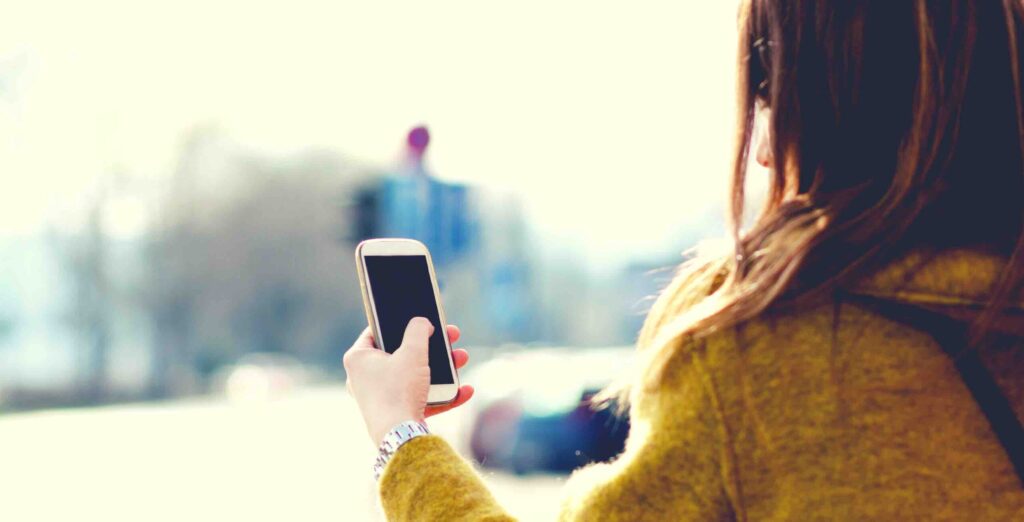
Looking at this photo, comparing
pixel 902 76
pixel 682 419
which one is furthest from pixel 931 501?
pixel 902 76

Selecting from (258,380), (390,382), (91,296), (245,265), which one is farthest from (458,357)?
(245,265)

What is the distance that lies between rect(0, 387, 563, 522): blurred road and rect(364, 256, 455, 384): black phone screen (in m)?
0.51

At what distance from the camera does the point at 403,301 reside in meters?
1.96

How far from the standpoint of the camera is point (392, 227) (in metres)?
6.86

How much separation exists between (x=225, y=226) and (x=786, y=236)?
49302 millimetres

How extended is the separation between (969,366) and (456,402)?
86cm

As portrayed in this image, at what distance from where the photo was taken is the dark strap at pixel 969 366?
1.27 meters

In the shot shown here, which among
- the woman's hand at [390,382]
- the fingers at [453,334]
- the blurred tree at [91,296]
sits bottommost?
the blurred tree at [91,296]

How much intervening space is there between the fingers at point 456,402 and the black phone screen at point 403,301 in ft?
0.08

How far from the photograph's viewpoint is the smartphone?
6.16ft

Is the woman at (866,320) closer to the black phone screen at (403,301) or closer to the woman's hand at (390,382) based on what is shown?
the woman's hand at (390,382)

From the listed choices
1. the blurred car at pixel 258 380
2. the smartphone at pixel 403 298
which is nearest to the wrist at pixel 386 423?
the smartphone at pixel 403 298

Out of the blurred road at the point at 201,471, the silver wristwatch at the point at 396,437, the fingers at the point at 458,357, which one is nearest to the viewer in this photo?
the silver wristwatch at the point at 396,437

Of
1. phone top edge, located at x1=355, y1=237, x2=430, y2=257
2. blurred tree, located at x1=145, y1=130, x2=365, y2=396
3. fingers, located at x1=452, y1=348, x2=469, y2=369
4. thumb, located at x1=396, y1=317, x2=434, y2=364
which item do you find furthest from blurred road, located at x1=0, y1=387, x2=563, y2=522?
blurred tree, located at x1=145, y1=130, x2=365, y2=396
